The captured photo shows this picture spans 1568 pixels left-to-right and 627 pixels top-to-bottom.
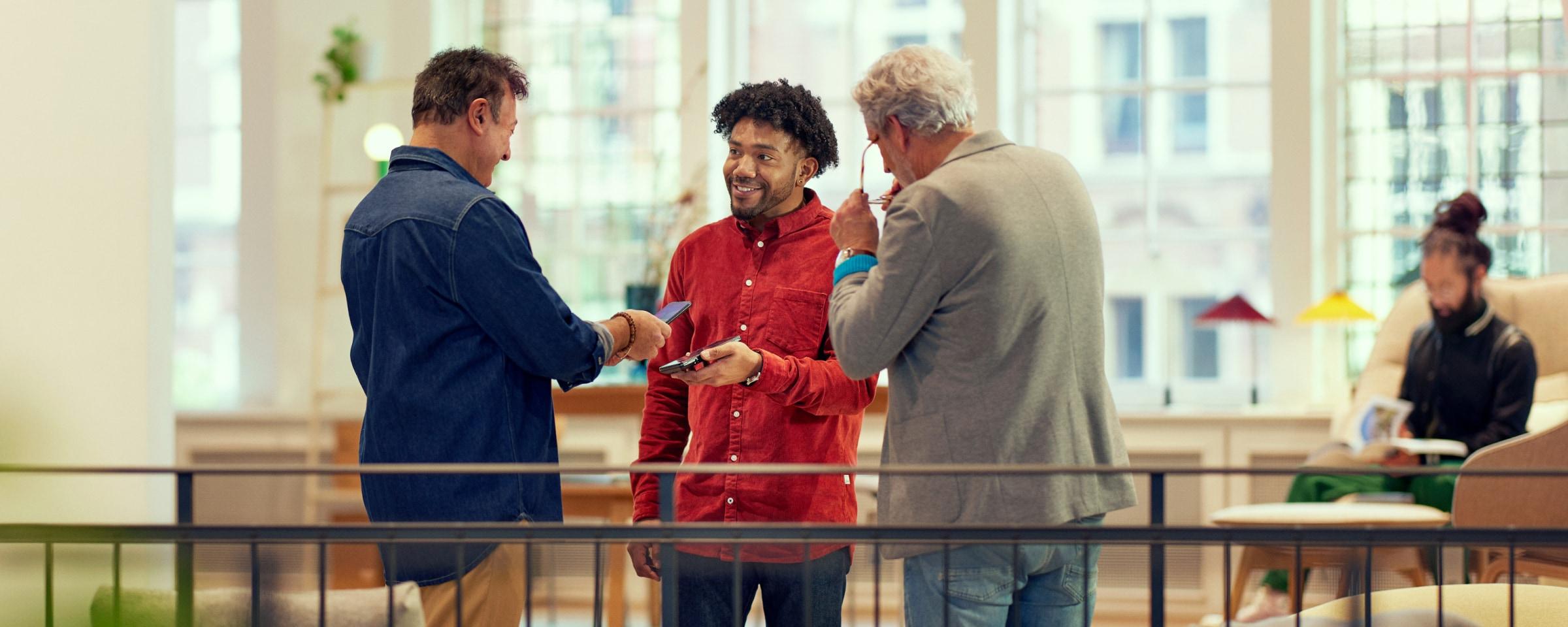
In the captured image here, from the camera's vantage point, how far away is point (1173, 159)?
6.34 metres

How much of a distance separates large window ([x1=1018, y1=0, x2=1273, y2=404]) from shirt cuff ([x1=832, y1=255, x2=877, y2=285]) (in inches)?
172

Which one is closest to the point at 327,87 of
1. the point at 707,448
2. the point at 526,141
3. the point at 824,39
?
the point at 526,141

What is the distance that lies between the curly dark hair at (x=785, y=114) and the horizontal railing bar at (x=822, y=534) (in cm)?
79

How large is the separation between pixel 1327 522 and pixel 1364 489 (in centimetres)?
98

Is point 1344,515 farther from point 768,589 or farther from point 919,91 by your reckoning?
point 919,91

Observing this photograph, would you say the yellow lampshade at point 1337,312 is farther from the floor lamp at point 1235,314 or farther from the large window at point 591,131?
the large window at point 591,131

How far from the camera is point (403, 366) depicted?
200cm

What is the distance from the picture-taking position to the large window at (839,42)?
21.4ft

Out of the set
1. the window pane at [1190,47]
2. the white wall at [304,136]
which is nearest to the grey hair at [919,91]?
the window pane at [1190,47]

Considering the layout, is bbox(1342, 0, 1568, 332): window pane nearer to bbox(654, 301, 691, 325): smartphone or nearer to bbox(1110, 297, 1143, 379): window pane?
bbox(1110, 297, 1143, 379): window pane

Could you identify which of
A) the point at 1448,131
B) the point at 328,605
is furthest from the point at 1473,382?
the point at 328,605

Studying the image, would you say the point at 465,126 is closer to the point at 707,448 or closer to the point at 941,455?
the point at 707,448

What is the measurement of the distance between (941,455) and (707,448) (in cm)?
55

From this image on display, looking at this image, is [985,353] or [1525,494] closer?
[985,353]
